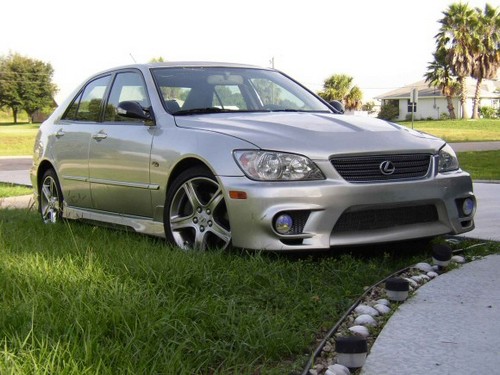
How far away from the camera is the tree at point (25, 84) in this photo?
68.9 m

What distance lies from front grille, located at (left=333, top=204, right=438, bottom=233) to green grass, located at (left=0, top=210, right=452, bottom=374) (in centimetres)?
25

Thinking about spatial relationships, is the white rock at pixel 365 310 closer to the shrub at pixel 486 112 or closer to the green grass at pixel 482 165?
the green grass at pixel 482 165

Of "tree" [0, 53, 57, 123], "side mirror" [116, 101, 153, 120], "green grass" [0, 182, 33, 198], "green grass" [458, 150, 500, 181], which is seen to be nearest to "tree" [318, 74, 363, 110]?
"tree" [0, 53, 57, 123]

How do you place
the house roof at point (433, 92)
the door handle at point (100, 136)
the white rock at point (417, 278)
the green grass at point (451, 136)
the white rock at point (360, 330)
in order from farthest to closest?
the house roof at point (433, 92)
the green grass at point (451, 136)
the door handle at point (100, 136)
the white rock at point (417, 278)
the white rock at point (360, 330)

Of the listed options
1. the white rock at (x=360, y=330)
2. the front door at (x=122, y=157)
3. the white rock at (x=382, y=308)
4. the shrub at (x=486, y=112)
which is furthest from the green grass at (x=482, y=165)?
the shrub at (x=486, y=112)

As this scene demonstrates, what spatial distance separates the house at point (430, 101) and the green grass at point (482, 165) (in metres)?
50.3

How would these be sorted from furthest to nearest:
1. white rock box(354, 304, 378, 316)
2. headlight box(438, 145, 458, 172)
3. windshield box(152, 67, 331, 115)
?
windshield box(152, 67, 331, 115) → headlight box(438, 145, 458, 172) → white rock box(354, 304, 378, 316)

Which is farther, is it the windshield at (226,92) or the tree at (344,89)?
the tree at (344,89)

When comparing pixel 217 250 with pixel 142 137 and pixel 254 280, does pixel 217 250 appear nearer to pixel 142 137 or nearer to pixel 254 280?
pixel 254 280

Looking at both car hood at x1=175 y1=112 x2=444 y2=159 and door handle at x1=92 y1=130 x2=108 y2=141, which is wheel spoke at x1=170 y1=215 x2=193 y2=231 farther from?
door handle at x1=92 y1=130 x2=108 y2=141

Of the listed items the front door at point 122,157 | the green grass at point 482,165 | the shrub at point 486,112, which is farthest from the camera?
the shrub at point 486,112

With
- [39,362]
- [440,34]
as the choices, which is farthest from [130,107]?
[440,34]

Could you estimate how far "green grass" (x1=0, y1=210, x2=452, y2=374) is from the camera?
9.14 feet

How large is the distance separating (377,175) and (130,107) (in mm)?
2039
